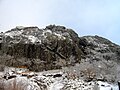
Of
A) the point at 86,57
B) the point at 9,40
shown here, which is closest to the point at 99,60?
the point at 86,57

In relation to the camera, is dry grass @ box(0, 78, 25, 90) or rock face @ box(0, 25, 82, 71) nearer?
dry grass @ box(0, 78, 25, 90)

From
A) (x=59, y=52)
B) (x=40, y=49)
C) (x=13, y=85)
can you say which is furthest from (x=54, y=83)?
(x=59, y=52)

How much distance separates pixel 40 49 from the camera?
87.1 feet

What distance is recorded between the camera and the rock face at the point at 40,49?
82.8ft

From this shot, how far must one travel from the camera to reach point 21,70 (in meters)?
23.6

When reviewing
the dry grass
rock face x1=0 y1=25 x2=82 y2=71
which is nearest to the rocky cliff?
rock face x1=0 y1=25 x2=82 y2=71

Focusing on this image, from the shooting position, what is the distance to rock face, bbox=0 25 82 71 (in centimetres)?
2523

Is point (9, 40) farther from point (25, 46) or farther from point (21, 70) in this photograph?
point (21, 70)

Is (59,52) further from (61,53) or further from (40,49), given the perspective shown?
(40,49)

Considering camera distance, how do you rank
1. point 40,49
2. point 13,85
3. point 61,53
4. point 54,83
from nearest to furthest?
point 13,85
point 54,83
point 40,49
point 61,53

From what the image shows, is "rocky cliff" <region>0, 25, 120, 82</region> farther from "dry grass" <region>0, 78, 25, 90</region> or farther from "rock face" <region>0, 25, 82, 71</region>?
"dry grass" <region>0, 78, 25, 90</region>

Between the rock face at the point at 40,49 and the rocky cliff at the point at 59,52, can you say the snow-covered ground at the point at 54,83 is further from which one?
the rock face at the point at 40,49

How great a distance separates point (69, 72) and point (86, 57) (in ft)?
16.5

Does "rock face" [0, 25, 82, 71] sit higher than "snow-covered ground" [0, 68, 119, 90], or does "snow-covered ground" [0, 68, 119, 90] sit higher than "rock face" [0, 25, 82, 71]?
"rock face" [0, 25, 82, 71]
